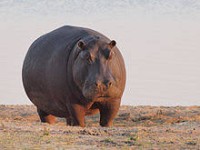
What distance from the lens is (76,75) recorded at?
34.1ft

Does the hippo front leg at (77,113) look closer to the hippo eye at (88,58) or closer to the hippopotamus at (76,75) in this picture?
the hippopotamus at (76,75)

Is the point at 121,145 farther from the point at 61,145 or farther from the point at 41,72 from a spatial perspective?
the point at 41,72

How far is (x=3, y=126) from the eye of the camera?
9.13 meters

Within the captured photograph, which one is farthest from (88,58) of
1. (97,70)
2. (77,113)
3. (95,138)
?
(95,138)

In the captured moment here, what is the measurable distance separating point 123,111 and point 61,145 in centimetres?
961

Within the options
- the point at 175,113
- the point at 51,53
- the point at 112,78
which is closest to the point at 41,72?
the point at 51,53

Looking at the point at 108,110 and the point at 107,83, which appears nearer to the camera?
the point at 107,83

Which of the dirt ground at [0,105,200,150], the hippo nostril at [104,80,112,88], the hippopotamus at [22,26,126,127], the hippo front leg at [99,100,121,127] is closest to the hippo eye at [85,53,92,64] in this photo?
the hippopotamus at [22,26,126,127]

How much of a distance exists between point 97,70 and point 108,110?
1175mm

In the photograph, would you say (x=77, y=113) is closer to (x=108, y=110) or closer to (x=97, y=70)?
(x=108, y=110)

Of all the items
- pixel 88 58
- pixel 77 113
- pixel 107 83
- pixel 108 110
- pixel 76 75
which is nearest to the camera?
pixel 107 83

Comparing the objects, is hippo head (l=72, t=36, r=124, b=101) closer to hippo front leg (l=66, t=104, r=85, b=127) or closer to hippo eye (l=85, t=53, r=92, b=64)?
hippo eye (l=85, t=53, r=92, b=64)

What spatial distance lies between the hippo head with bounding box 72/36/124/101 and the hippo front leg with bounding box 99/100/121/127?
0.56 feet

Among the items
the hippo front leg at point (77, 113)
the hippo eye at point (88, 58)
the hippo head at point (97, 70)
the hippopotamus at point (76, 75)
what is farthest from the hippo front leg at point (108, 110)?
the hippo eye at point (88, 58)
